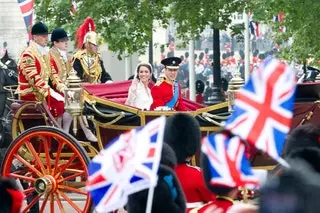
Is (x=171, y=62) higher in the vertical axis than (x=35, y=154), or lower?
higher

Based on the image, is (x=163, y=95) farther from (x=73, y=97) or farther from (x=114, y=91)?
(x=73, y=97)

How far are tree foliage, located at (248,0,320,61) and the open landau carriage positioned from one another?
4958 mm

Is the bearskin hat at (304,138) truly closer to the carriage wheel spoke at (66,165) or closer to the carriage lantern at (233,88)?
the carriage lantern at (233,88)

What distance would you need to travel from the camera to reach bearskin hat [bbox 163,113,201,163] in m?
8.52

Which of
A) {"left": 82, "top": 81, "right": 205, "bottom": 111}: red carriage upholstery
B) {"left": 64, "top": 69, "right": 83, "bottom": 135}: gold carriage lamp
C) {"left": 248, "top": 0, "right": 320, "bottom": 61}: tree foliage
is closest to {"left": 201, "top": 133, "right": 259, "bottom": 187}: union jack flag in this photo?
{"left": 64, "top": 69, "right": 83, "bottom": 135}: gold carriage lamp

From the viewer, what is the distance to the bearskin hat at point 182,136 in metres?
8.52

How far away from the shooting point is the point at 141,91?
11.7 metres

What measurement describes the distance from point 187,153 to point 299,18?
321 inches

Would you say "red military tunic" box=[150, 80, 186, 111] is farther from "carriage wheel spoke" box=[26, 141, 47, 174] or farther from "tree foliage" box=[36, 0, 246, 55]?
"tree foliage" box=[36, 0, 246, 55]

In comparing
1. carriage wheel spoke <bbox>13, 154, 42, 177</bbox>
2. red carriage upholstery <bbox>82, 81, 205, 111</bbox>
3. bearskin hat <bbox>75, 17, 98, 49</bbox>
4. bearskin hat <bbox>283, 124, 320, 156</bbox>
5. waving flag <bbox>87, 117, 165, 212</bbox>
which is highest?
bearskin hat <bbox>75, 17, 98, 49</bbox>

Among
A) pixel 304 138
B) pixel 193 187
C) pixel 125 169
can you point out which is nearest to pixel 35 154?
pixel 193 187

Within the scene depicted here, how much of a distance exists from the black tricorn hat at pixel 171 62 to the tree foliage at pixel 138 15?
477cm

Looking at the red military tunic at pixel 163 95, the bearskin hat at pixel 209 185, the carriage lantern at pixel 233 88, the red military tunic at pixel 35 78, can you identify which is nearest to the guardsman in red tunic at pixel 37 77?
the red military tunic at pixel 35 78

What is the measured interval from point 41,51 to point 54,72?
25cm
